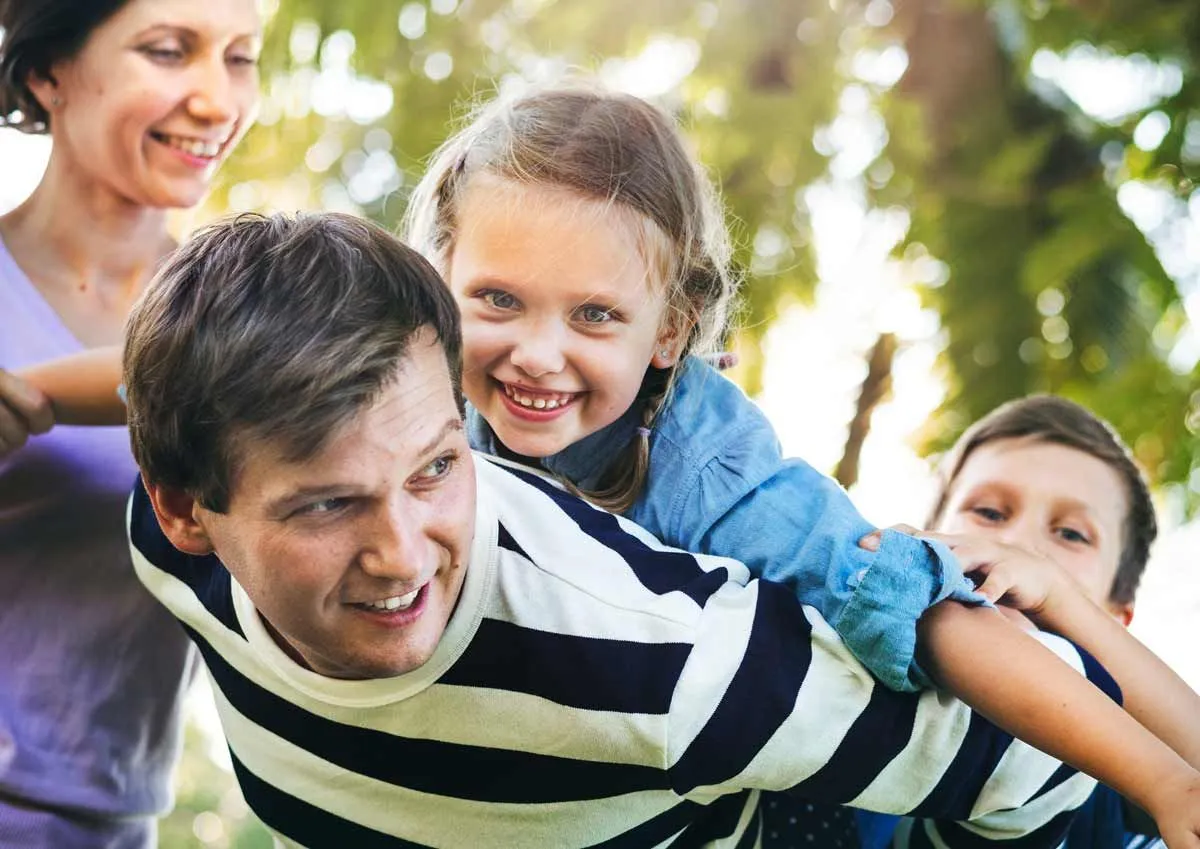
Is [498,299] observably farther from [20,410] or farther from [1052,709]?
[1052,709]

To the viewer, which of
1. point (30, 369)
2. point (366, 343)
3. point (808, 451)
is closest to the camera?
point (366, 343)

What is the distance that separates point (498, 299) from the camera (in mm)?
1699

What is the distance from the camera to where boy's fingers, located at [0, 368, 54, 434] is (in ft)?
5.81

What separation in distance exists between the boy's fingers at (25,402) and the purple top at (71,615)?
0.11m

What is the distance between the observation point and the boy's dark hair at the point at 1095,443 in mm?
2086

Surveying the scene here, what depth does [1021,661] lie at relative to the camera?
131 centimetres

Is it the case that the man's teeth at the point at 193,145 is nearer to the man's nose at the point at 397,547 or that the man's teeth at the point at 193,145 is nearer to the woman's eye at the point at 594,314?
the woman's eye at the point at 594,314

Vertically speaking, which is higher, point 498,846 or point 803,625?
point 803,625

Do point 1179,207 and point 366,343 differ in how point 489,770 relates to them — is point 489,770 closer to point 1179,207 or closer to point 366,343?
point 366,343

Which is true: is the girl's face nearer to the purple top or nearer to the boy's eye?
the boy's eye

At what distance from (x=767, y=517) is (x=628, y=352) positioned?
303mm

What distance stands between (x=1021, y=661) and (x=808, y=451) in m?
1.87

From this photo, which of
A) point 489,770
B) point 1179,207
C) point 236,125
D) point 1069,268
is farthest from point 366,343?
point 1179,207

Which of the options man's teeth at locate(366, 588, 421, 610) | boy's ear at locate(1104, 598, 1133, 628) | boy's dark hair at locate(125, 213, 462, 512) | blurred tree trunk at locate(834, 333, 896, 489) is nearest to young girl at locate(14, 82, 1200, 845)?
boy's dark hair at locate(125, 213, 462, 512)
